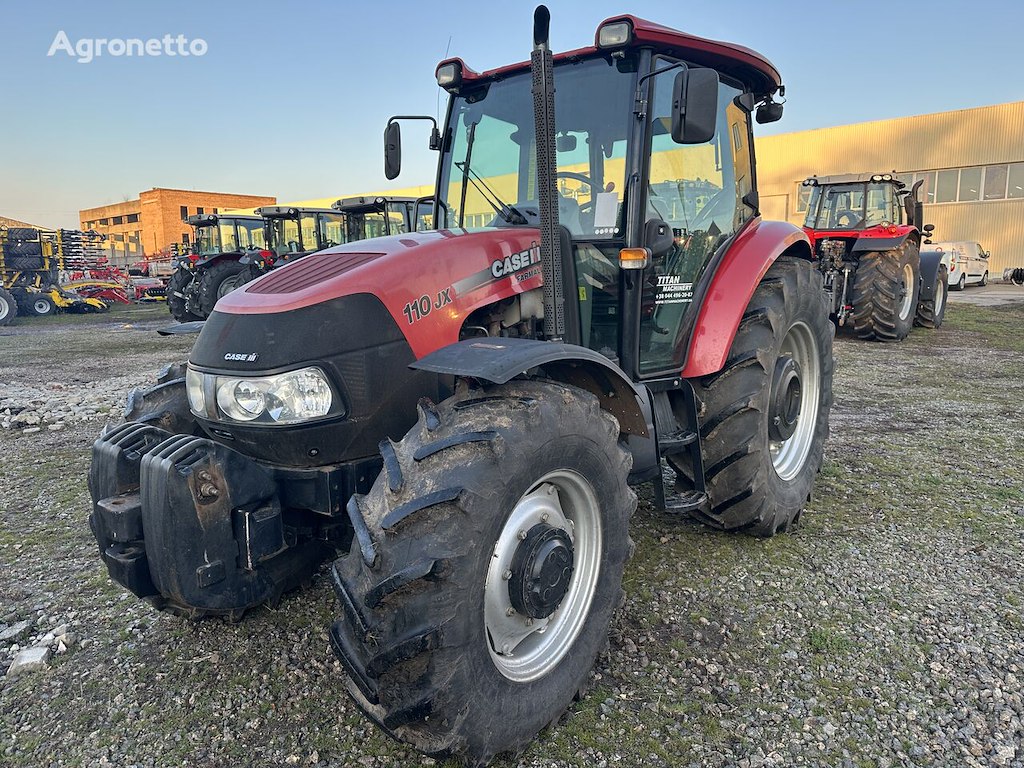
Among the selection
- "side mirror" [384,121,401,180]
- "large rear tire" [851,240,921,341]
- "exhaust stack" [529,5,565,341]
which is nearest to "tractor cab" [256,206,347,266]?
"large rear tire" [851,240,921,341]

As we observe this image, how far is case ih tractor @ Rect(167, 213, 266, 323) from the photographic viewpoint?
14.8 metres

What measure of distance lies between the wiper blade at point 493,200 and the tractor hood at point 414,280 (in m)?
0.32

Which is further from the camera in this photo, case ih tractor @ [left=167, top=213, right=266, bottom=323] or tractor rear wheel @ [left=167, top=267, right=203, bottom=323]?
tractor rear wheel @ [left=167, top=267, right=203, bottom=323]

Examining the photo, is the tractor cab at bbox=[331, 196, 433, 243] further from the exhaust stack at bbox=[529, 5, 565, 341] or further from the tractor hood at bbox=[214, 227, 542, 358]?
the exhaust stack at bbox=[529, 5, 565, 341]

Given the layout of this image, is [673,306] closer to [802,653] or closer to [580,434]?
[580,434]

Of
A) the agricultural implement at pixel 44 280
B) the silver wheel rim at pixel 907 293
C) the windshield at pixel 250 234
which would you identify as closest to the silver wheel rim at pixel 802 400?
the silver wheel rim at pixel 907 293

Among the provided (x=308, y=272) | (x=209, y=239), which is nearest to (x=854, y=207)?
(x=308, y=272)

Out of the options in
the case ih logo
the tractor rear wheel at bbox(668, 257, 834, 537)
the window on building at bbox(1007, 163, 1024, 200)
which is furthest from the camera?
the window on building at bbox(1007, 163, 1024, 200)

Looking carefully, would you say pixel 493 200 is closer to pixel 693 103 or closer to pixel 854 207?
pixel 693 103

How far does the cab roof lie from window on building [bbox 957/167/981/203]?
86.4 feet

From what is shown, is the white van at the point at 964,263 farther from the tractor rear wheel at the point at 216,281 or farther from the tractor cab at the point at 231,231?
the tractor cab at the point at 231,231

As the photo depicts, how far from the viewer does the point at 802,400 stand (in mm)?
4164

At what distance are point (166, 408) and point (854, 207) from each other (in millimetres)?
11379

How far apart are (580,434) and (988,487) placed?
3338 millimetres
